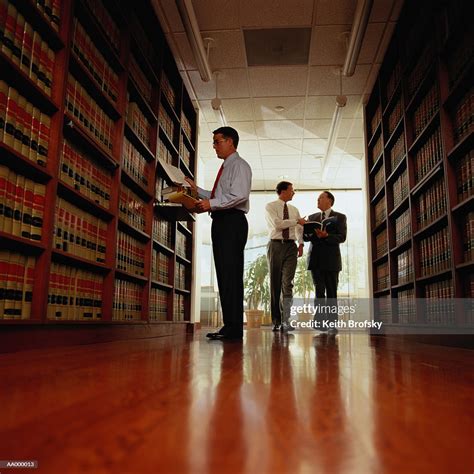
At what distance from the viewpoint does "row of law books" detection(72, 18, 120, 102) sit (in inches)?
96.8

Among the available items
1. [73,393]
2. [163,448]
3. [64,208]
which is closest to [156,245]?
A: [64,208]

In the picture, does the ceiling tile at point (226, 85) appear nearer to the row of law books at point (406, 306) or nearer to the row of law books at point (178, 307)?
→ the row of law books at point (178, 307)

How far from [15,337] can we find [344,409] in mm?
1689

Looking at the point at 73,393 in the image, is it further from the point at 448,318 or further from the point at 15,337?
the point at 448,318

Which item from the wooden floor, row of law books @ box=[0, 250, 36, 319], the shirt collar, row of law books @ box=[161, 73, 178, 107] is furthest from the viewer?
row of law books @ box=[161, 73, 178, 107]

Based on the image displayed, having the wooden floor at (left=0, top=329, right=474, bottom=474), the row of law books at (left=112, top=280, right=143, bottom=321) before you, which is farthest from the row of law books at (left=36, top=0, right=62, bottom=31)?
the wooden floor at (left=0, top=329, right=474, bottom=474)

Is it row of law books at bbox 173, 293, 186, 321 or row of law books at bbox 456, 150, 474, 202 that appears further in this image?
row of law books at bbox 173, 293, 186, 321

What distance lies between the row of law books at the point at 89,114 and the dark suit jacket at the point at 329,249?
239cm

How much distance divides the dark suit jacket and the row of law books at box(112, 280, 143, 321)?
1.81 m

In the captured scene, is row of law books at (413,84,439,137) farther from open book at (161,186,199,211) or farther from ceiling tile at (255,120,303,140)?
ceiling tile at (255,120,303,140)

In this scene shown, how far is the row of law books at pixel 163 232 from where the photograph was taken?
3815 millimetres


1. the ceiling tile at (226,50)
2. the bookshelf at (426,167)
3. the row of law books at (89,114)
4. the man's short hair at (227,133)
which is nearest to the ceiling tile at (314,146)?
the bookshelf at (426,167)

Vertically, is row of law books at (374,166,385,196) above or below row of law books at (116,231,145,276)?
above

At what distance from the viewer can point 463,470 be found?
20cm
